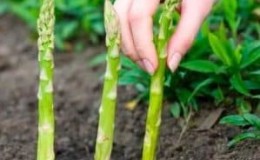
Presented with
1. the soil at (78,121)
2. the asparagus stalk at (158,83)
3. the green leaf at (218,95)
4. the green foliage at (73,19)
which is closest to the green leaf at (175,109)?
the soil at (78,121)

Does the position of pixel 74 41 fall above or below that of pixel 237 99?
above

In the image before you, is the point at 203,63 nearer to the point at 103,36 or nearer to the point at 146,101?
the point at 146,101

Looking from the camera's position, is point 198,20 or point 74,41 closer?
point 198,20

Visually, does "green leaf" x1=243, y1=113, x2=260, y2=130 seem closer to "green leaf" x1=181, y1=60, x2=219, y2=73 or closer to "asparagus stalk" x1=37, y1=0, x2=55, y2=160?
"green leaf" x1=181, y1=60, x2=219, y2=73

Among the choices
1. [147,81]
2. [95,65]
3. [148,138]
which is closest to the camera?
[148,138]

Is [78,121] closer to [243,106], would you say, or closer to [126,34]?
[243,106]

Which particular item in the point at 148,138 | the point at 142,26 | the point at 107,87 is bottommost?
the point at 148,138

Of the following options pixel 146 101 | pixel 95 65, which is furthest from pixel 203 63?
pixel 95 65
